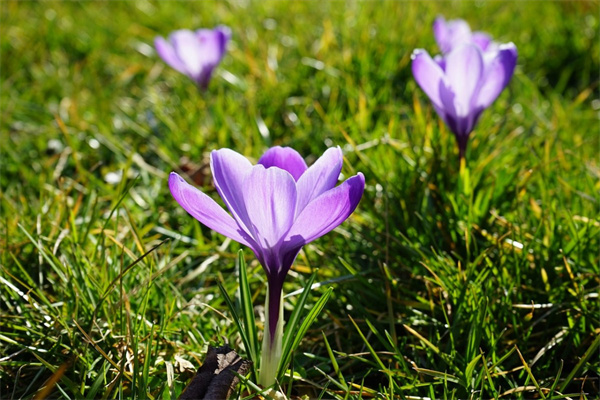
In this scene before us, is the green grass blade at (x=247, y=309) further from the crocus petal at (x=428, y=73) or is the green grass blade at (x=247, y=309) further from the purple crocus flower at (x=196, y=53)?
the purple crocus flower at (x=196, y=53)

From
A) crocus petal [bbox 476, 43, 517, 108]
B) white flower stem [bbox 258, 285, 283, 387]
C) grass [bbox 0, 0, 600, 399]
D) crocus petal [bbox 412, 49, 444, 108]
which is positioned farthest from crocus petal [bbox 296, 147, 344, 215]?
crocus petal [bbox 476, 43, 517, 108]

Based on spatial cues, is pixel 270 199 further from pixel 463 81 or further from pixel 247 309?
pixel 463 81

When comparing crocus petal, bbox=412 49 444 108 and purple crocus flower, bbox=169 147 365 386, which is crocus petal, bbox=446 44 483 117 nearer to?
crocus petal, bbox=412 49 444 108

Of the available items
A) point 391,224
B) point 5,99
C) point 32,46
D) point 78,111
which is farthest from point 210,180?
point 32,46

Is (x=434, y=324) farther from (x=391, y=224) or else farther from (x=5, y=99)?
(x=5, y=99)

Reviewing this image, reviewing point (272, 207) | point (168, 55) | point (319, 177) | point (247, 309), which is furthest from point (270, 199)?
point (168, 55)
